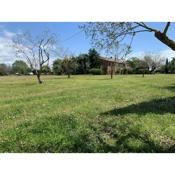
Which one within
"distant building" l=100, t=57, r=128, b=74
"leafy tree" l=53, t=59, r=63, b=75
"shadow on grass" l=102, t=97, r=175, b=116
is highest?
"distant building" l=100, t=57, r=128, b=74

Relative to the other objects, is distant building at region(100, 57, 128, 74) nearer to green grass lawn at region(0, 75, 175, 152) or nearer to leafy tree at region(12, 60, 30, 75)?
green grass lawn at region(0, 75, 175, 152)

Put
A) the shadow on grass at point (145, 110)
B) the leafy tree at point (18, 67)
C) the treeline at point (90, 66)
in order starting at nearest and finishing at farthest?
the shadow on grass at point (145, 110) → the treeline at point (90, 66) → the leafy tree at point (18, 67)

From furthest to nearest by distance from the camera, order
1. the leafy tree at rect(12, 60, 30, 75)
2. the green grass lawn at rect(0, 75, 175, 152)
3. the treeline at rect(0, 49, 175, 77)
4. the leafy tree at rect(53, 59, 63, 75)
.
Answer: the leafy tree at rect(53, 59, 63, 75)
the leafy tree at rect(12, 60, 30, 75)
the treeline at rect(0, 49, 175, 77)
the green grass lawn at rect(0, 75, 175, 152)

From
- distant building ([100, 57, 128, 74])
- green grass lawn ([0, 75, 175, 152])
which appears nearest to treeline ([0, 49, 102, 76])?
distant building ([100, 57, 128, 74])

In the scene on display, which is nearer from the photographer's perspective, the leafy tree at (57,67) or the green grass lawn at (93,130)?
the green grass lawn at (93,130)

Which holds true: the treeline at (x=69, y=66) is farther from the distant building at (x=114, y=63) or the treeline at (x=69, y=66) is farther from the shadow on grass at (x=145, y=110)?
the shadow on grass at (x=145, y=110)

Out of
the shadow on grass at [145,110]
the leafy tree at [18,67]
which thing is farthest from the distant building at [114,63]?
the leafy tree at [18,67]

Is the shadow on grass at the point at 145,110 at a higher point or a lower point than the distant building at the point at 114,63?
lower

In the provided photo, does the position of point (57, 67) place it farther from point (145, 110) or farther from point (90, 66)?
point (145, 110)

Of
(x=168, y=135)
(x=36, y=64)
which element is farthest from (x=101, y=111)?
(x=36, y=64)

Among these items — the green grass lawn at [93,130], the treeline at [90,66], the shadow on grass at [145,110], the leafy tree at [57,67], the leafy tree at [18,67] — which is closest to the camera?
the green grass lawn at [93,130]

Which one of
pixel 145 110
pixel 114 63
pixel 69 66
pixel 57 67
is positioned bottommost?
pixel 145 110

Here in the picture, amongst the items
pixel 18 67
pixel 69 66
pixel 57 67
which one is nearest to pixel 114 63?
pixel 18 67
